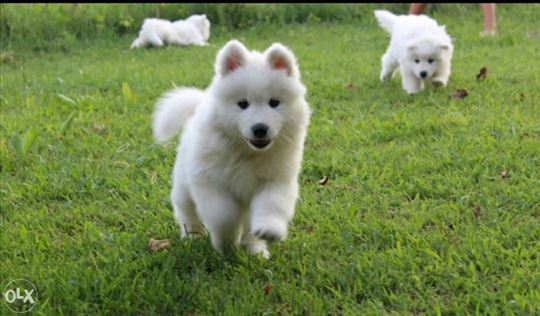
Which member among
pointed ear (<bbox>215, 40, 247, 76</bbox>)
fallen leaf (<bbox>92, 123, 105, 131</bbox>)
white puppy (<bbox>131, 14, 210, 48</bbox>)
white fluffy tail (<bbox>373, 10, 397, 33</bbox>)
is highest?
pointed ear (<bbox>215, 40, 247, 76</bbox>)

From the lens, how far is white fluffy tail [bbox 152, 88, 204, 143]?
377cm

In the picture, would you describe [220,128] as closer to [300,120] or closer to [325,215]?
[300,120]

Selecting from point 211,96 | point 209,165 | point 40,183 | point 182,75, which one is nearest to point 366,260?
point 209,165

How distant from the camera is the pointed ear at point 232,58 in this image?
322 cm

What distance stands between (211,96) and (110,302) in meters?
1.02

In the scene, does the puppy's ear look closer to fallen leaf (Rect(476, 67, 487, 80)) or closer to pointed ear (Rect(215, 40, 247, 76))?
fallen leaf (Rect(476, 67, 487, 80))

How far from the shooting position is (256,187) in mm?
3258

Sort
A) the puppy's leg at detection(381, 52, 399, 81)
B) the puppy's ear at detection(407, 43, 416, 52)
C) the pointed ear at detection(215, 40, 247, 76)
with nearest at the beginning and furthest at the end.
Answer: the pointed ear at detection(215, 40, 247, 76) → the puppy's ear at detection(407, 43, 416, 52) → the puppy's leg at detection(381, 52, 399, 81)

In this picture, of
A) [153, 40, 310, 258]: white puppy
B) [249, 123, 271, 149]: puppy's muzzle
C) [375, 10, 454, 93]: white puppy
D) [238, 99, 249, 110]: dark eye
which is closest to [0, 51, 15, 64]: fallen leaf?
[375, 10, 454, 93]: white puppy

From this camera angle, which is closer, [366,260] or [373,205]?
[366,260]

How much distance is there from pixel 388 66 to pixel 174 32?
410 cm

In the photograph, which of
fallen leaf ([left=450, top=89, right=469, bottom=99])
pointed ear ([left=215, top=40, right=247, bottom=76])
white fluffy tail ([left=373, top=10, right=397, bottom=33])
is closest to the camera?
pointed ear ([left=215, top=40, right=247, bottom=76])

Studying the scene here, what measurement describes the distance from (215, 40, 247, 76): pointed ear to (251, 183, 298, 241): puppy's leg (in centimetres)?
55

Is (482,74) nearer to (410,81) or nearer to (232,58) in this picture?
(410,81)
